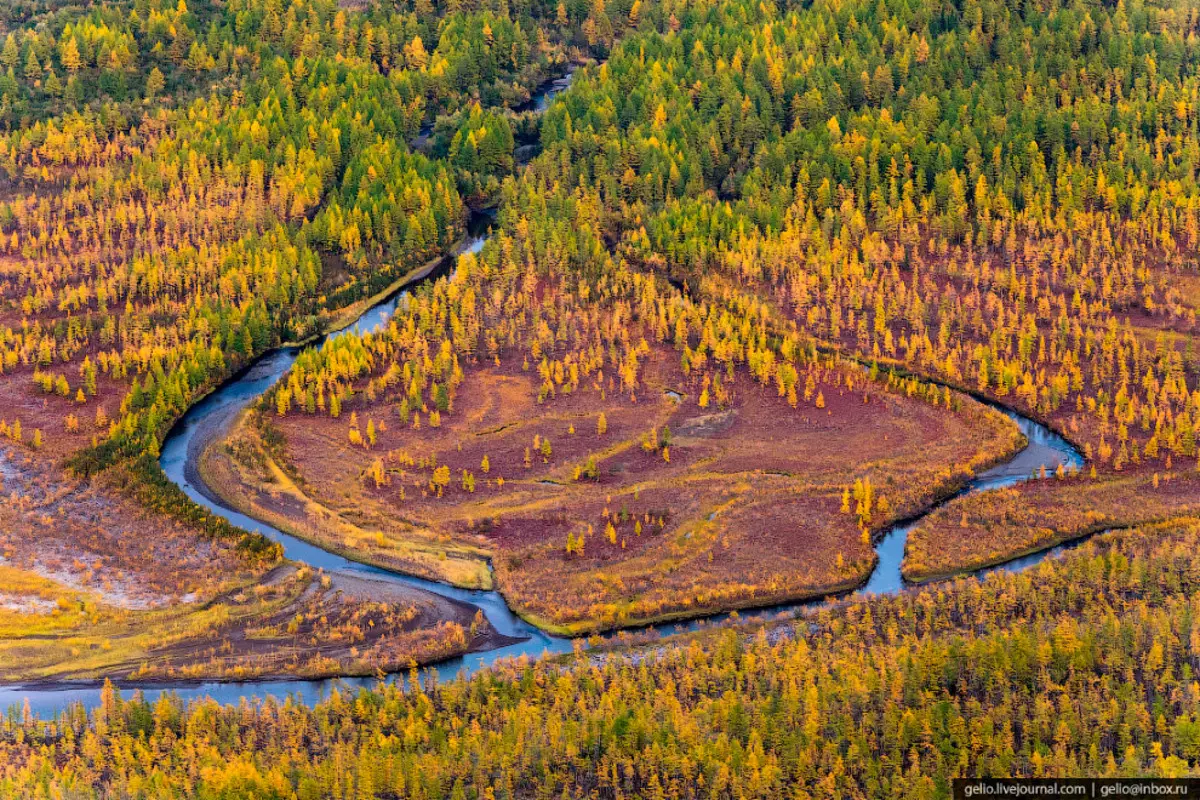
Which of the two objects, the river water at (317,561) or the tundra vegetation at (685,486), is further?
the river water at (317,561)

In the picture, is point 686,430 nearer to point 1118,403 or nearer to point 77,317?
point 1118,403

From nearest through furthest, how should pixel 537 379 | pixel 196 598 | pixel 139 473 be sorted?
pixel 196 598 → pixel 139 473 → pixel 537 379

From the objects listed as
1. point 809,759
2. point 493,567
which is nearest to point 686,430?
point 493,567

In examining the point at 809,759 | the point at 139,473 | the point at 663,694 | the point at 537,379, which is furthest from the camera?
the point at 537,379

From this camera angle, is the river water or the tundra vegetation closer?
the tundra vegetation

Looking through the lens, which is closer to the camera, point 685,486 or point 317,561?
point 317,561

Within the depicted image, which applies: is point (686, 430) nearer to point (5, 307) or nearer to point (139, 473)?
point (139, 473)

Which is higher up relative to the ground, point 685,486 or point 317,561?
point 685,486

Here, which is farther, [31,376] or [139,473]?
[31,376]
